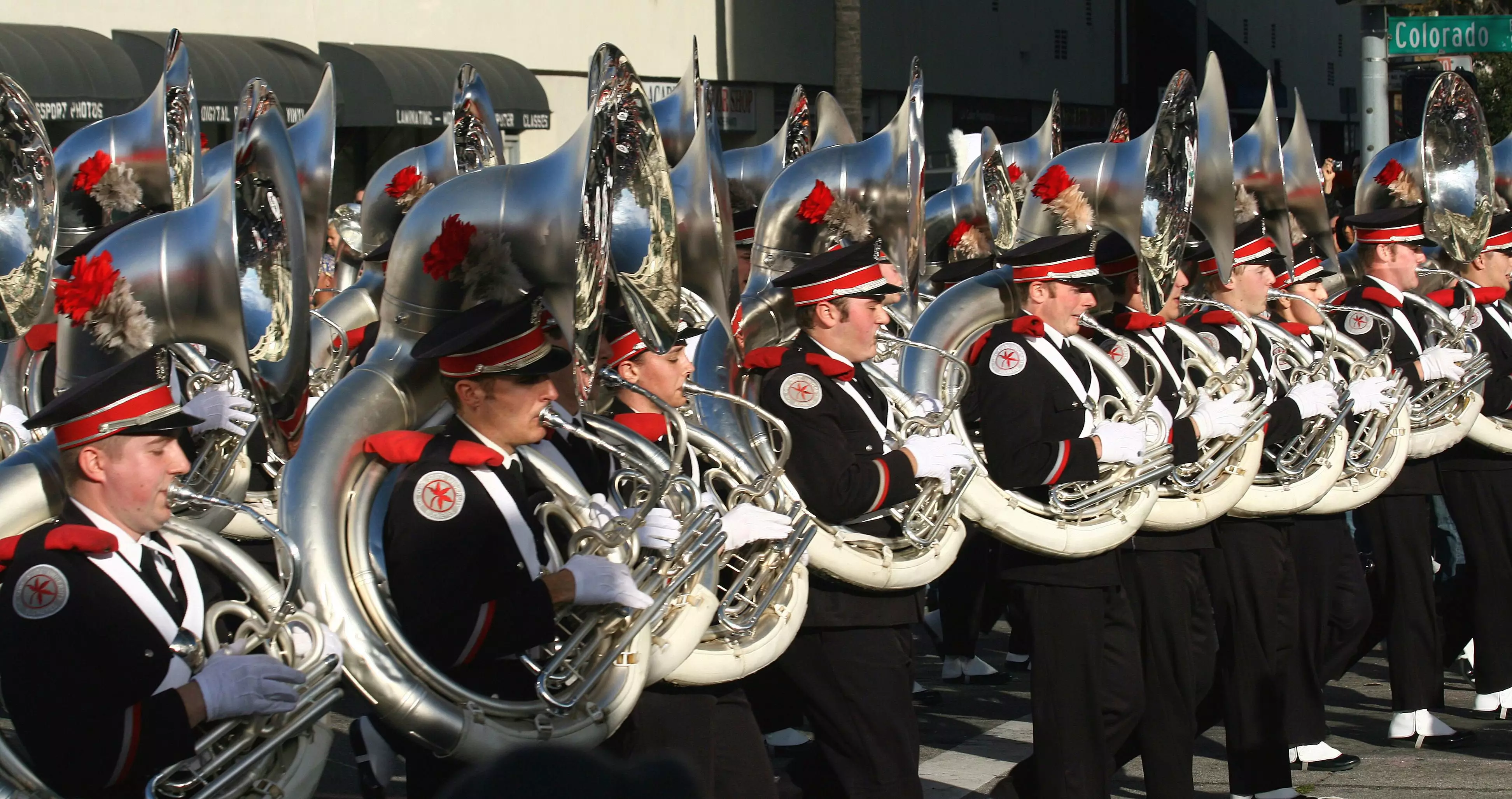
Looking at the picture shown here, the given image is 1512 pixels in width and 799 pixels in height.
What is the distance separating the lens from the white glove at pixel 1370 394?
20.6ft

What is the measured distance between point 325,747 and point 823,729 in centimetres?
173

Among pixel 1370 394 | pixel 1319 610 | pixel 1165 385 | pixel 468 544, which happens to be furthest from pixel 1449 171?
pixel 468 544

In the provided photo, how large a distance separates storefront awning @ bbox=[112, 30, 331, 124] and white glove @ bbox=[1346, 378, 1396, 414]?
988 centimetres

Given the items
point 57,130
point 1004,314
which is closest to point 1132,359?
point 1004,314

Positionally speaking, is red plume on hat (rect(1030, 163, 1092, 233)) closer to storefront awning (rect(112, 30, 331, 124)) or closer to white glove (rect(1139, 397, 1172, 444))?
white glove (rect(1139, 397, 1172, 444))

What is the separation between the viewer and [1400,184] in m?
7.61

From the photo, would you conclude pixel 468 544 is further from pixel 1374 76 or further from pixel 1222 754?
pixel 1374 76

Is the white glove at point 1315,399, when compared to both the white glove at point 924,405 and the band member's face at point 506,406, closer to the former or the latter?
the white glove at point 924,405

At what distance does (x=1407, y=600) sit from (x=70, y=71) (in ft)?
34.6

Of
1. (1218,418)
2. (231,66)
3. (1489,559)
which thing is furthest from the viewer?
(231,66)

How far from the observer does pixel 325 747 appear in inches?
126

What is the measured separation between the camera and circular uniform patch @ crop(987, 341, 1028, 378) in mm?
5211

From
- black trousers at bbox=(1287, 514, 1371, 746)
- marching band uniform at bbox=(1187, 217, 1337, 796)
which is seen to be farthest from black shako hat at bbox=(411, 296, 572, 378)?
black trousers at bbox=(1287, 514, 1371, 746)

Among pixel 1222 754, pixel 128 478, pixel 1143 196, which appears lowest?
pixel 1222 754
